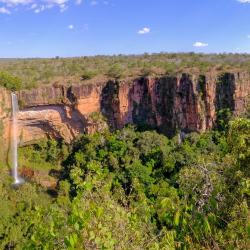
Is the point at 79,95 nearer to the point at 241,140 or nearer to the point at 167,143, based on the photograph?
the point at 167,143

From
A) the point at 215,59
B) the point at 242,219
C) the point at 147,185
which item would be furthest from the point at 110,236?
the point at 215,59

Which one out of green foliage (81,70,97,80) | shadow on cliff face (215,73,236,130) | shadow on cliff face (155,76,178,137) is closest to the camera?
shadow on cliff face (215,73,236,130)

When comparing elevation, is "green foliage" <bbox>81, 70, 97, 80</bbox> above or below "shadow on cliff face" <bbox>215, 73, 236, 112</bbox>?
above

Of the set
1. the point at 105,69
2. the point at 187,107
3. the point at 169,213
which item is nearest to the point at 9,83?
the point at 105,69

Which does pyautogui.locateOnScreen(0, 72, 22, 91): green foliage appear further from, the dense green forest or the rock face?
the dense green forest

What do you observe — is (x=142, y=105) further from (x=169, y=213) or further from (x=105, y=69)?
(x=169, y=213)

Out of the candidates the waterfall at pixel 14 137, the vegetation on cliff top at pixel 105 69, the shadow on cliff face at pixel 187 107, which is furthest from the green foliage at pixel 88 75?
the shadow on cliff face at pixel 187 107

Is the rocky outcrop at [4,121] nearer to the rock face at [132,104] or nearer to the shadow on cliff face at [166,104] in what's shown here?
→ the rock face at [132,104]

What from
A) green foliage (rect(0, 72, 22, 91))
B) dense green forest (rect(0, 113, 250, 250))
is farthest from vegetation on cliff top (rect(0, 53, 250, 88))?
dense green forest (rect(0, 113, 250, 250))
